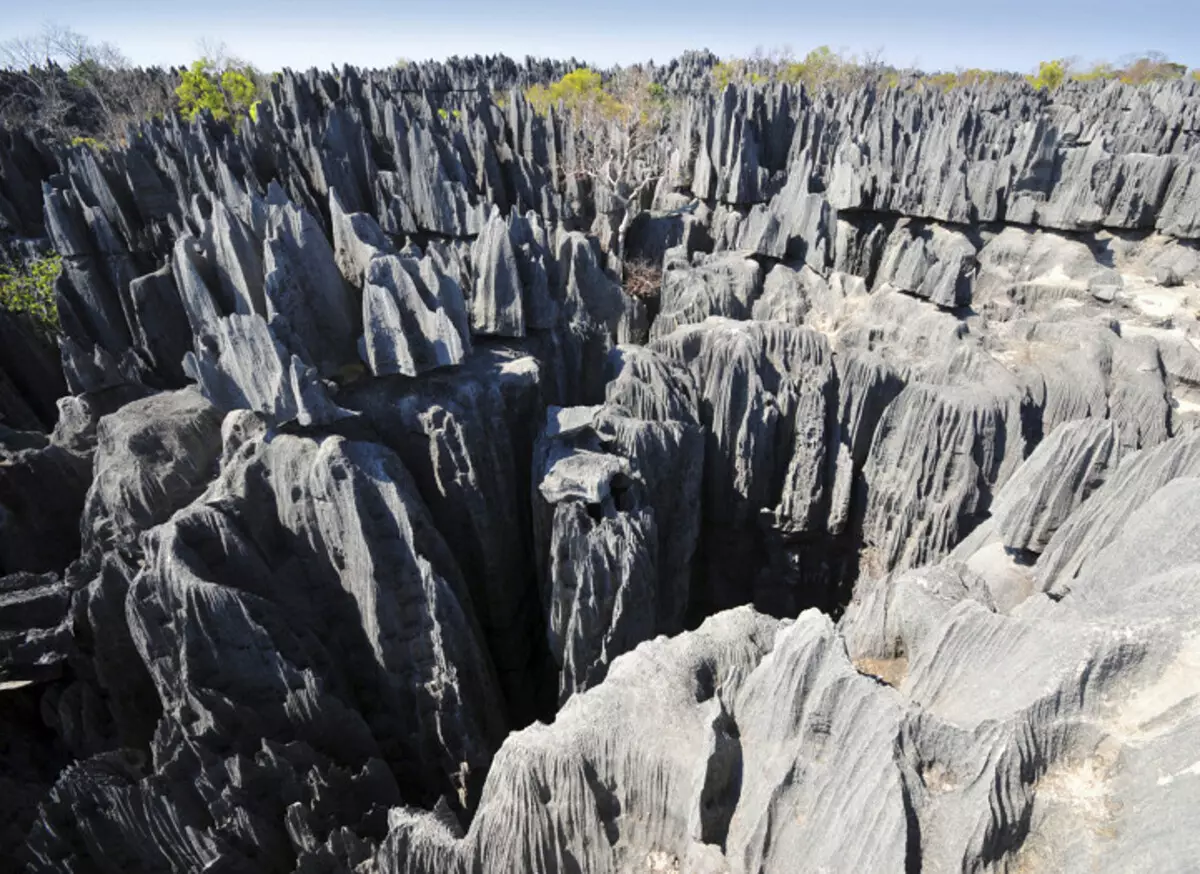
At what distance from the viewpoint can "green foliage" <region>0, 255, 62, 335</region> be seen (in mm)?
21203

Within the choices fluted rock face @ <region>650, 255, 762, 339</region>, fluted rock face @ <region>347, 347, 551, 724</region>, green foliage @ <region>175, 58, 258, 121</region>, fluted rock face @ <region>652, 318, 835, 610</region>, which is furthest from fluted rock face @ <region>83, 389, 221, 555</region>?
green foliage @ <region>175, 58, 258, 121</region>

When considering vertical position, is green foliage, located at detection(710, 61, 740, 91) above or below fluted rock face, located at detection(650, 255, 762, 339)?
above

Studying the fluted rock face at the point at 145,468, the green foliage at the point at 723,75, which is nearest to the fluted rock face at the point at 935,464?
the fluted rock face at the point at 145,468

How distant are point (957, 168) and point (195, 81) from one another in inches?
2523

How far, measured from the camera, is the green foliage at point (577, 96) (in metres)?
53.5

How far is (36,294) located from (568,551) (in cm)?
2121

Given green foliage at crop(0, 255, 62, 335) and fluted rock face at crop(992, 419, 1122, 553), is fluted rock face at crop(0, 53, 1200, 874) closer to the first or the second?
fluted rock face at crop(992, 419, 1122, 553)

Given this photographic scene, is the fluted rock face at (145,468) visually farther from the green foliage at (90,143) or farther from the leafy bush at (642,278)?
the green foliage at (90,143)

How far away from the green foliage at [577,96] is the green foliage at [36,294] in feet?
125

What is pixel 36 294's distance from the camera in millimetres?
21406

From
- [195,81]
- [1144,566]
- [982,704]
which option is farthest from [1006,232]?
[195,81]

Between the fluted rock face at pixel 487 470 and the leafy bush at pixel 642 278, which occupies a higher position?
the leafy bush at pixel 642 278

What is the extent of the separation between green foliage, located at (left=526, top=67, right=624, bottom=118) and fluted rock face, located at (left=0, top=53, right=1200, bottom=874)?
3306 centimetres

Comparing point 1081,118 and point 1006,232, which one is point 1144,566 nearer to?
point 1006,232
